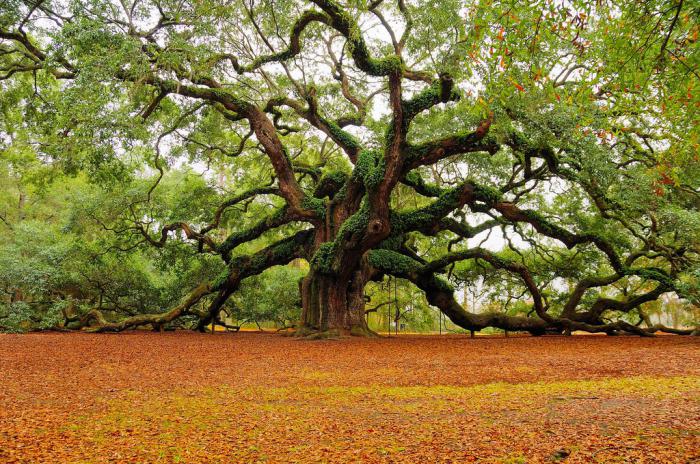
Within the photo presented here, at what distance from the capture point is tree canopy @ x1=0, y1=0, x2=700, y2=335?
855cm

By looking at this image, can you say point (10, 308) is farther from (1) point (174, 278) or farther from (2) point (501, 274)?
(2) point (501, 274)

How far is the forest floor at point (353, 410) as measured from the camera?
2613 mm

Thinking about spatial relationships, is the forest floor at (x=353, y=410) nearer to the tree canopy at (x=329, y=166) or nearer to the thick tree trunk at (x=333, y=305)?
the tree canopy at (x=329, y=166)

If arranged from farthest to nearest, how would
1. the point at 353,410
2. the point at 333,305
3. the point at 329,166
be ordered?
the point at 329,166
the point at 333,305
the point at 353,410

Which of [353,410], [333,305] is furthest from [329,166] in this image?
[353,410]

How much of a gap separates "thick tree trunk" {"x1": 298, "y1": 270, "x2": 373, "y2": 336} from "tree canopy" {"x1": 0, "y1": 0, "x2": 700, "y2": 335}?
0.20ft

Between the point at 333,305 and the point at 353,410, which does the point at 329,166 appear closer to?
the point at 333,305

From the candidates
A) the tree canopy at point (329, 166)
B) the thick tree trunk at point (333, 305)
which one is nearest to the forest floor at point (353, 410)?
the tree canopy at point (329, 166)

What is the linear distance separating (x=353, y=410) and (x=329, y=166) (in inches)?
558

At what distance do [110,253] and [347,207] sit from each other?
28.7 ft

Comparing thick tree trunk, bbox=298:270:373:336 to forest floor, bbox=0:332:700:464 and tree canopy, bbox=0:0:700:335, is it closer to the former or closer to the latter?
tree canopy, bbox=0:0:700:335

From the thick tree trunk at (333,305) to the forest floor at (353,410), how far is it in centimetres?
492

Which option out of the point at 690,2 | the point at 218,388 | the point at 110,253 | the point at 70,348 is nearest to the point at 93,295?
the point at 110,253

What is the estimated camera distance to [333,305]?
1199cm
